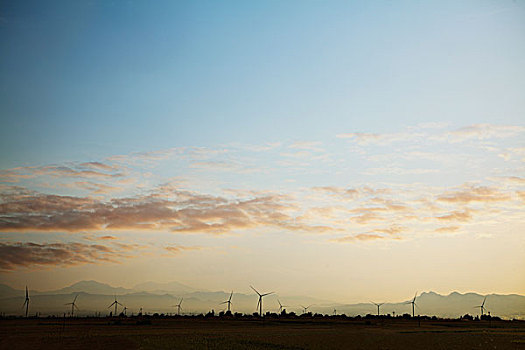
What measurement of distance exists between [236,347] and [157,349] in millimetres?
13497

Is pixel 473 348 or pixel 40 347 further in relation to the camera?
pixel 473 348

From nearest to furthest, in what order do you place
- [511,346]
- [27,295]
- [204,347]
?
[204,347]
[511,346]
[27,295]

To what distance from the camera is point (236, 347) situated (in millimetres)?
82188

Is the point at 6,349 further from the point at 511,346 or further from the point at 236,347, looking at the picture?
the point at 511,346

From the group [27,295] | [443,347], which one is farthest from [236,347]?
[27,295]

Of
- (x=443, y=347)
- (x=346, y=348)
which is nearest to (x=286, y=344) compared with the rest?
(x=346, y=348)

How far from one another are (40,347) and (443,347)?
6493 cm

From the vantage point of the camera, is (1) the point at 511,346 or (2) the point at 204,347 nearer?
(2) the point at 204,347

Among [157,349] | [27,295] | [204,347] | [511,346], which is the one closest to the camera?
[157,349]

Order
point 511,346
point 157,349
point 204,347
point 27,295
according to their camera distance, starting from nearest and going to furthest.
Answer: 1. point 157,349
2. point 204,347
3. point 511,346
4. point 27,295

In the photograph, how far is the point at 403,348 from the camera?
82.8m

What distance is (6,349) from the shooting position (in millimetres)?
77500

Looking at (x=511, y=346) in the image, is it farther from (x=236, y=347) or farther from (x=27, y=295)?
(x=27, y=295)

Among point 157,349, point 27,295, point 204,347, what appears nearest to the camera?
point 157,349
